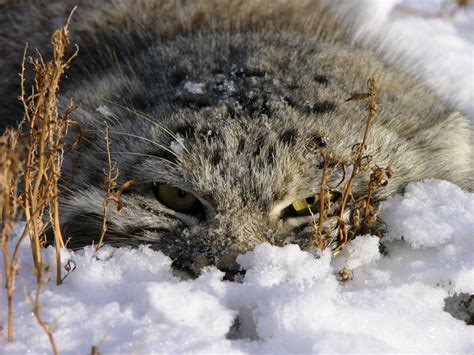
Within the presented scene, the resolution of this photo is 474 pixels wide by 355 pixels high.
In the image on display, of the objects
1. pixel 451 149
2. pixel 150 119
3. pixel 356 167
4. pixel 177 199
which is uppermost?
pixel 356 167

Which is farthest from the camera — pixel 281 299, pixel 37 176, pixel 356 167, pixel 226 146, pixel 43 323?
pixel 226 146

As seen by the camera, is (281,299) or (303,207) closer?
(281,299)

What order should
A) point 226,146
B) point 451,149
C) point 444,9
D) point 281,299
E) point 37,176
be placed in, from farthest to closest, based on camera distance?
point 444,9 < point 451,149 < point 226,146 < point 37,176 < point 281,299

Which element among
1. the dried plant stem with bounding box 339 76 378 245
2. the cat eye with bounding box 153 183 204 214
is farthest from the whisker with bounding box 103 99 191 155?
the dried plant stem with bounding box 339 76 378 245

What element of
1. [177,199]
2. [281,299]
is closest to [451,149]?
[177,199]

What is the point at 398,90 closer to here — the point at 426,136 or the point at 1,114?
the point at 426,136

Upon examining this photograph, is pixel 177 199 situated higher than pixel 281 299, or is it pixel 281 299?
pixel 281 299

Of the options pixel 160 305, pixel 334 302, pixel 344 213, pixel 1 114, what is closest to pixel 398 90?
pixel 344 213

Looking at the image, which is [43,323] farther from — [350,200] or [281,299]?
[350,200]
